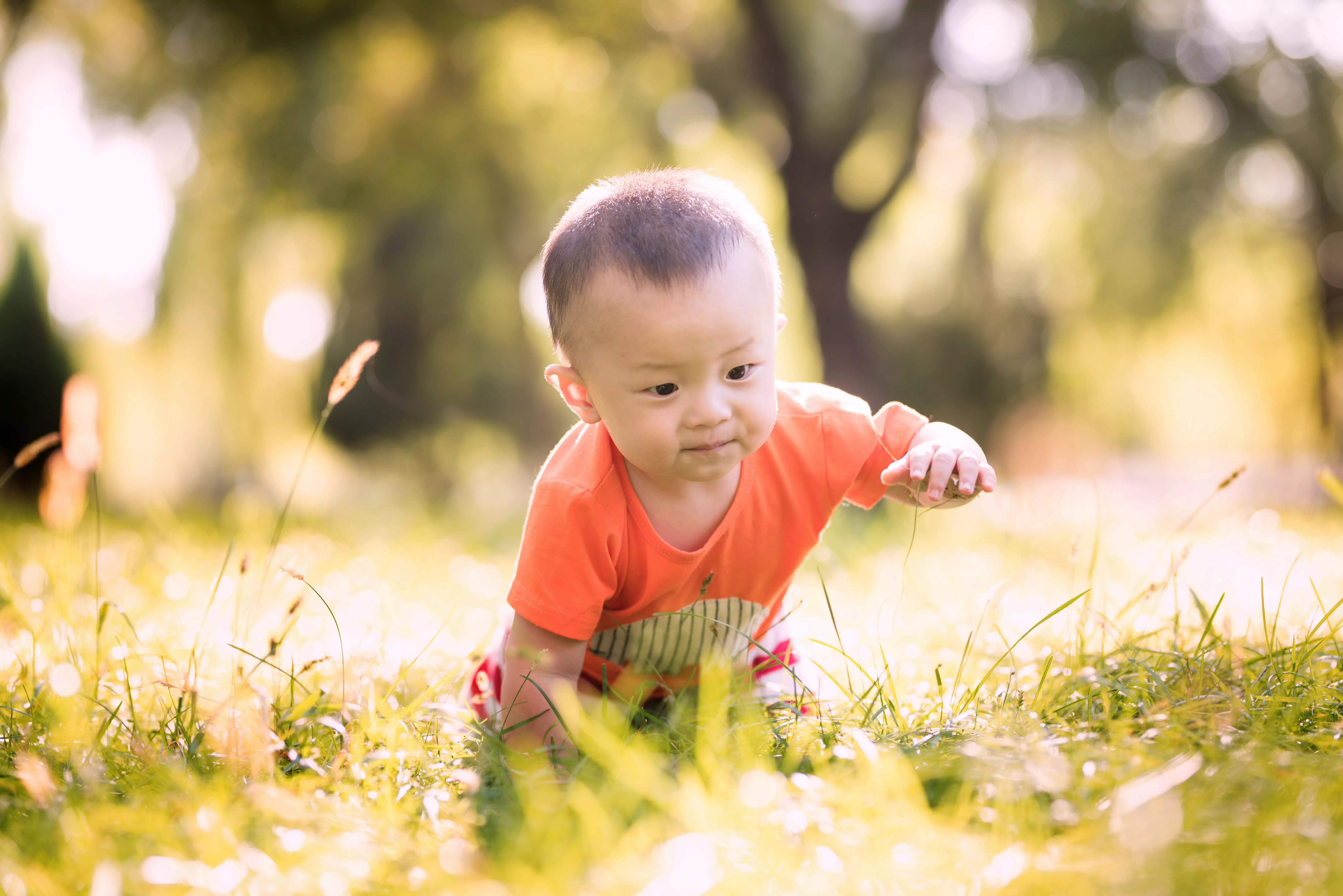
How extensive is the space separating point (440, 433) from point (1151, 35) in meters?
6.70

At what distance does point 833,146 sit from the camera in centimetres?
606

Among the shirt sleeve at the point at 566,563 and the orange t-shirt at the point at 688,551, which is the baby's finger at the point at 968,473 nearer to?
the orange t-shirt at the point at 688,551

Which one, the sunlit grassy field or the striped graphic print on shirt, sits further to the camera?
the striped graphic print on shirt

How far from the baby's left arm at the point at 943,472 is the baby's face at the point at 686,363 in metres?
0.23

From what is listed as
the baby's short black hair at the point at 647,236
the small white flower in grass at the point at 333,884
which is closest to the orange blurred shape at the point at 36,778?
the small white flower in grass at the point at 333,884

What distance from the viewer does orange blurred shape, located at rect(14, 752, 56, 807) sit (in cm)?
101

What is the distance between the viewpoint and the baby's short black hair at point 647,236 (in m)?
1.47

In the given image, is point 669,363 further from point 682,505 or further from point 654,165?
point 654,165

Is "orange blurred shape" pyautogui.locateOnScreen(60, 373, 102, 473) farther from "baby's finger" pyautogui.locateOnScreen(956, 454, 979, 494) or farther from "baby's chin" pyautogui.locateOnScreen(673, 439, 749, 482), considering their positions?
"baby's finger" pyautogui.locateOnScreen(956, 454, 979, 494)

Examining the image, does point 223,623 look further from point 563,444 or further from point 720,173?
point 720,173

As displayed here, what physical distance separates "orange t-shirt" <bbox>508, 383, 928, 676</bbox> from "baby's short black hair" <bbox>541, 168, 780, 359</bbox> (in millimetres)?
256

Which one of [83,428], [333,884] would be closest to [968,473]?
[333,884]

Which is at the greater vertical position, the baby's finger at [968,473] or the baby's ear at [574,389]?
the baby's ear at [574,389]

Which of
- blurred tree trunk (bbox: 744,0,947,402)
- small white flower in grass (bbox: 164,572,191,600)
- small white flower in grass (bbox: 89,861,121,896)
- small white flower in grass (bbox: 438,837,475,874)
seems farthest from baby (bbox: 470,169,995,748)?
blurred tree trunk (bbox: 744,0,947,402)
